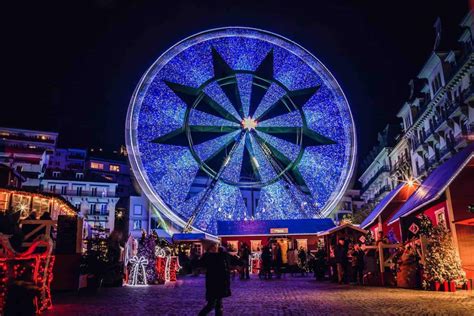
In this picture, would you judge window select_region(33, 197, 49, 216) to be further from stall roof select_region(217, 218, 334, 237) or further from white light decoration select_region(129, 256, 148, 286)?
white light decoration select_region(129, 256, 148, 286)

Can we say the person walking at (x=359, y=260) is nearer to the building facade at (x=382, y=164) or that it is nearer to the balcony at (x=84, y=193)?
→ the building facade at (x=382, y=164)

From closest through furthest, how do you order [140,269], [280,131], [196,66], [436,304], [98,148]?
[436,304] < [140,269] < [196,66] < [280,131] < [98,148]

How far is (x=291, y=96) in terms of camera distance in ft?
96.7

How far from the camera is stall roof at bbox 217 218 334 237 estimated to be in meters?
30.4

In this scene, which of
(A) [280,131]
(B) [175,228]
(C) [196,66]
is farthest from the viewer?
(A) [280,131]

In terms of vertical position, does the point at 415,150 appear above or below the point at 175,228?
above

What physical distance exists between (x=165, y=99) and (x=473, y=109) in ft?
69.5

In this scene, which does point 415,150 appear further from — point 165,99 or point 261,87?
point 165,99

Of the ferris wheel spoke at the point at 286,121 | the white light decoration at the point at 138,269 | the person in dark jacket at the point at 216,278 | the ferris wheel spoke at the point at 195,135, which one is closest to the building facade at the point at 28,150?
the ferris wheel spoke at the point at 195,135

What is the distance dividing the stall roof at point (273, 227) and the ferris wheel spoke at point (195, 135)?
230 inches

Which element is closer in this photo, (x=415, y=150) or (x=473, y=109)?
(x=473, y=109)

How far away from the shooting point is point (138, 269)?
17.6m

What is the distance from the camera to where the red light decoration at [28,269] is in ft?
23.4

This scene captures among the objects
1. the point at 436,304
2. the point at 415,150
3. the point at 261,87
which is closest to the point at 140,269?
the point at 436,304
